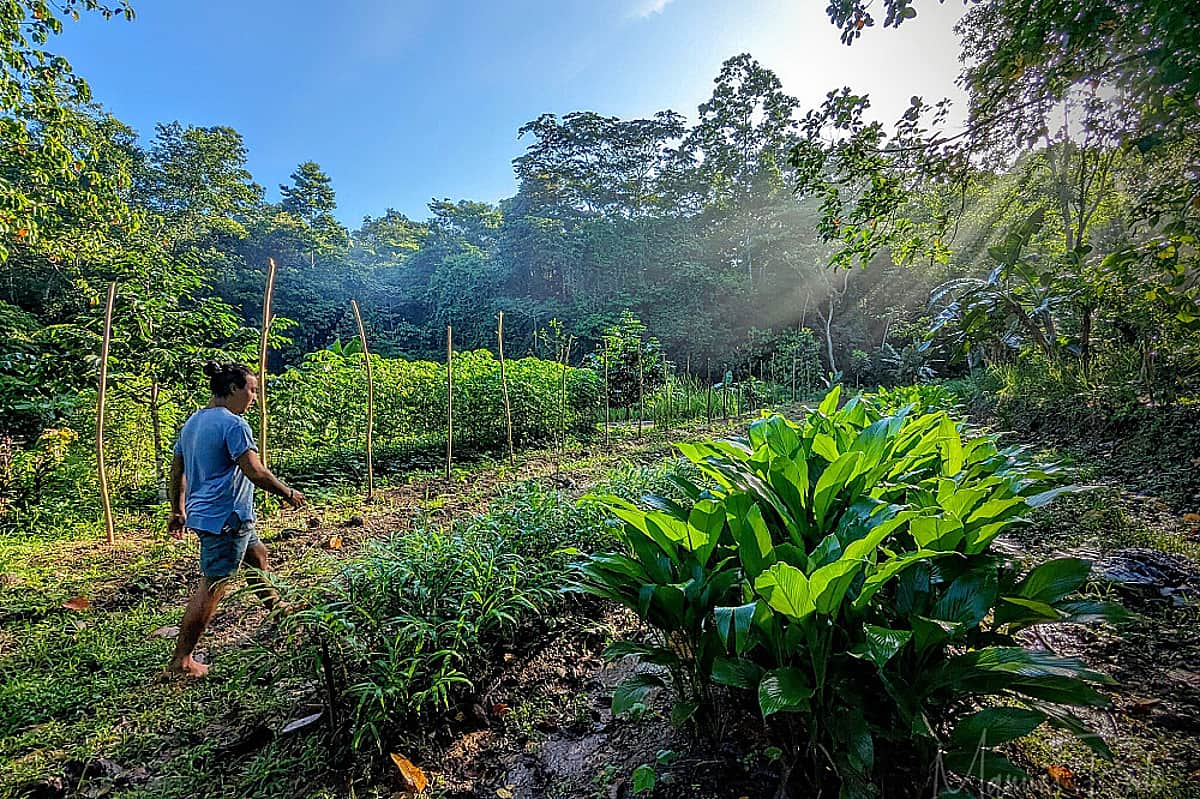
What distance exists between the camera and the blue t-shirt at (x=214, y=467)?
2420 mm

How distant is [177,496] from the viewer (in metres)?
2.69

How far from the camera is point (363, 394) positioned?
21.5ft

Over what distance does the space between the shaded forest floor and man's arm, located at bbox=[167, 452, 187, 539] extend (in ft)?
1.95

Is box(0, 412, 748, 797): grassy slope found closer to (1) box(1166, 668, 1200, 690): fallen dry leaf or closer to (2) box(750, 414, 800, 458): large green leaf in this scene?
(2) box(750, 414, 800, 458): large green leaf

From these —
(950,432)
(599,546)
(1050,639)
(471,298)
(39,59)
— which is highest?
(471,298)

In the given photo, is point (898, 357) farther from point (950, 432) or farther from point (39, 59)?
point (39, 59)

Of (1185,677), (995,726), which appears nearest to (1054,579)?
(995,726)

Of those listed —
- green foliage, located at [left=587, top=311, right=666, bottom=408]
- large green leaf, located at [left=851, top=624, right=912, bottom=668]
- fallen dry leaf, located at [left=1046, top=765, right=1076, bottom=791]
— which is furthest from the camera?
green foliage, located at [left=587, top=311, right=666, bottom=408]

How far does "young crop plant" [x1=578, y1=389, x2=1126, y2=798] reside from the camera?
1.11 m

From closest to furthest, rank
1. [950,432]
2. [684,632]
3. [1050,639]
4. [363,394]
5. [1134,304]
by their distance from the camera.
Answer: [684,632], [1050,639], [950,432], [1134,304], [363,394]

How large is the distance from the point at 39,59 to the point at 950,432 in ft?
24.4

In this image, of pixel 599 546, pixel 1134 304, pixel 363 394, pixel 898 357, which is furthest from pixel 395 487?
pixel 898 357

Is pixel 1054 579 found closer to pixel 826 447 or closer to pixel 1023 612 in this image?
pixel 1023 612

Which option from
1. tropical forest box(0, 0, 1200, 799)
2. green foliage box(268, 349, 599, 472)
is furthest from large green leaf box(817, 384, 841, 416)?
green foliage box(268, 349, 599, 472)
